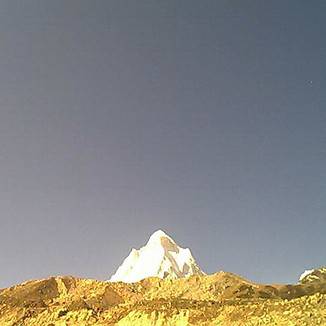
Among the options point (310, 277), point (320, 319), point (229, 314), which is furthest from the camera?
point (310, 277)

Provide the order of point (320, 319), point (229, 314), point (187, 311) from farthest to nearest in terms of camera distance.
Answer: point (187, 311)
point (229, 314)
point (320, 319)

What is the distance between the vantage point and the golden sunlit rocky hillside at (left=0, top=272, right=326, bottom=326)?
68438 mm

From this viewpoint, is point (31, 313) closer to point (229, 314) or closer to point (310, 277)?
point (229, 314)

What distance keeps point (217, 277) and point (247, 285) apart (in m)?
16.9

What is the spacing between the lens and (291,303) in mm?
68750

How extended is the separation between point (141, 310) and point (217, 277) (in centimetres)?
4502

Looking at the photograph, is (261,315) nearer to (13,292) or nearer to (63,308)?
(63,308)

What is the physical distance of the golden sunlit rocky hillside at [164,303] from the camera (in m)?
68.4

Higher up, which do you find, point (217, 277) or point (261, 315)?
point (217, 277)

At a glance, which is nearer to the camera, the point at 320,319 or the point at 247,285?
the point at 320,319

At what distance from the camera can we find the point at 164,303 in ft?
299

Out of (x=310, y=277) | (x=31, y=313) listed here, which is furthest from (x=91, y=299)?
(x=310, y=277)

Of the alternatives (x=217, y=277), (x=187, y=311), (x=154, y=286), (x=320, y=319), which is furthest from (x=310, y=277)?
(x=320, y=319)

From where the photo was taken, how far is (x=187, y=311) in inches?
3187
